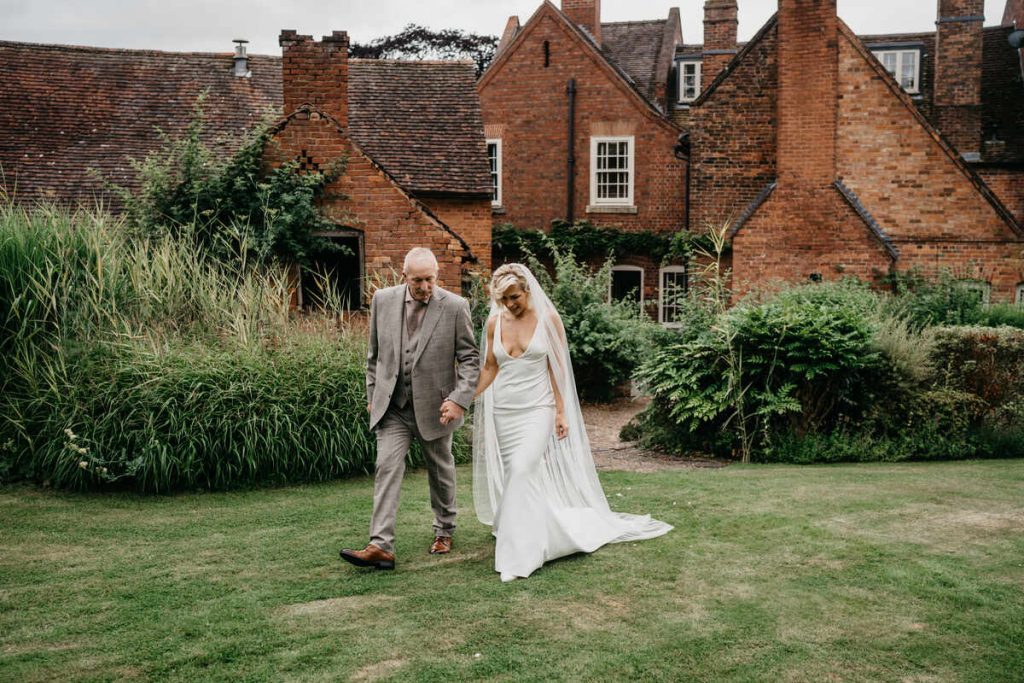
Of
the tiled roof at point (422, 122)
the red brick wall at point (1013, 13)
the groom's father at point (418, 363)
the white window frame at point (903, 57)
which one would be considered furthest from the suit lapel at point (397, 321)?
the red brick wall at point (1013, 13)

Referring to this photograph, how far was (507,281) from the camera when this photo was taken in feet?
20.2

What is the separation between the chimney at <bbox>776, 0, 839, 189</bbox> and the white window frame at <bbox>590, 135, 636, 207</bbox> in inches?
258

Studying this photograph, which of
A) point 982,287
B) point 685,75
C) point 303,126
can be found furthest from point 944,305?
point 685,75

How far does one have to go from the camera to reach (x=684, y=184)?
2573cm

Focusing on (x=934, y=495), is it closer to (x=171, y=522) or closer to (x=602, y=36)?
(x=171, y=522)

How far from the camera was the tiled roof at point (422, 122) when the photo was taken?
19.5 metres

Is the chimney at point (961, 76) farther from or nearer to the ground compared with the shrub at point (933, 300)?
farther from the ground

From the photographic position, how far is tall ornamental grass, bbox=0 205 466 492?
8.59 meters

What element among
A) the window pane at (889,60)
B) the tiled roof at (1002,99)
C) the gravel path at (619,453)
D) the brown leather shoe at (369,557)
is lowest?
the gravel path at (619,453)

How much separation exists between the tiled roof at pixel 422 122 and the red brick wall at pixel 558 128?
444 cm

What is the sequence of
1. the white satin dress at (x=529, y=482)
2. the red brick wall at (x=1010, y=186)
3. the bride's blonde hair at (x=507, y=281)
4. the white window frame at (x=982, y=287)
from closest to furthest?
the white satin dress at (x=529, y=482), the bride's blonde hair at (x=507, y=281), the white window frame at (x=982, y=287), the red brick wall at (x=1010, y=186)

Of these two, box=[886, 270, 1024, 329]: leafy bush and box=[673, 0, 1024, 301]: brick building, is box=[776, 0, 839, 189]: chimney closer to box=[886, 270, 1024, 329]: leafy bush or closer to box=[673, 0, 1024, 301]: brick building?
box=[673, 0, 1024, 301]: brick building

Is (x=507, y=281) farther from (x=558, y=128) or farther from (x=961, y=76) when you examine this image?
(x=961, y=76)

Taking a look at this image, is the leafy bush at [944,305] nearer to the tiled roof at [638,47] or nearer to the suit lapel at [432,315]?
the suit lapel at [432,315]
